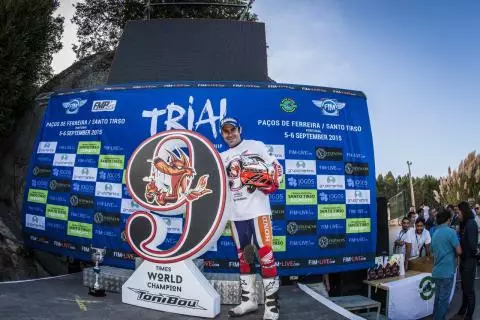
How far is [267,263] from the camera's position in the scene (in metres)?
4.12

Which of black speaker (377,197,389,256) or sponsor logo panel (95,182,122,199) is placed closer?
sponsor logo panel (95,182,122,199)

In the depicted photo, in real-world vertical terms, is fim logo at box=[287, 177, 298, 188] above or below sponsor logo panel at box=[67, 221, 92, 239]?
above

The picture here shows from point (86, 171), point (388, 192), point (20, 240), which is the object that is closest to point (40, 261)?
point (20, 240)

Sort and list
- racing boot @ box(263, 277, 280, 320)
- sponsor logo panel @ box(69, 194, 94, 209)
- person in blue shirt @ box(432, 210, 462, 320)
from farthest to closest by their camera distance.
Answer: sponsor logo panel @ box(69, 194, 94, 209)
person in blue shirt @ box(432, 210, 462, 320)
racing boot @ box(263, 277, 280, 320)

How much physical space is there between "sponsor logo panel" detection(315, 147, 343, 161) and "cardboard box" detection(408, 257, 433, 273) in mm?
2809

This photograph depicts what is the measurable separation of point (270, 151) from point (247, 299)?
2.14 meters

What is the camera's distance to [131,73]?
9266 mm

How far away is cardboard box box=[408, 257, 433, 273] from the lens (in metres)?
6.89

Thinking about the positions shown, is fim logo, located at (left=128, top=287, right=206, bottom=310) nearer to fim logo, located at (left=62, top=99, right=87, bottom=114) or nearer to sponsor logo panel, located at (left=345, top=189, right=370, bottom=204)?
A: sponsor logo panel, located at (left=345, top=189, right=370, bottom=204)

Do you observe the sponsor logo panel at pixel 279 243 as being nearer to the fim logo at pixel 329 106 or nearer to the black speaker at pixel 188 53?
the fim logo at pixel 329 106

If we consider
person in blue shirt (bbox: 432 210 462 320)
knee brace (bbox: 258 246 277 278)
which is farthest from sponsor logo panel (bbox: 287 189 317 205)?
person in blue shirt (bbox: 432 210 462 320)

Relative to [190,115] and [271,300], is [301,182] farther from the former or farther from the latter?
[271,300]

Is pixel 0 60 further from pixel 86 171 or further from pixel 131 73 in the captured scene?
pixel 86 171

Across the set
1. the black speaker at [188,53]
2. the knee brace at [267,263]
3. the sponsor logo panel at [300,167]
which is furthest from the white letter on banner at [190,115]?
the black speaker at [188,53]
